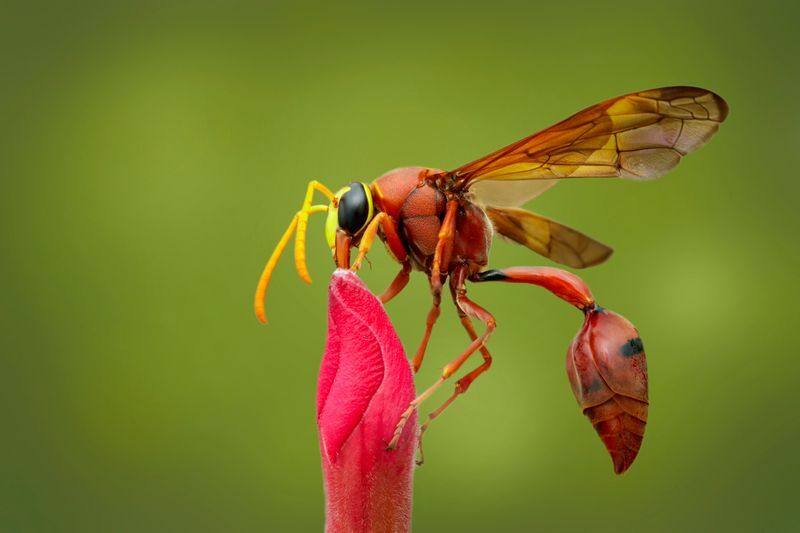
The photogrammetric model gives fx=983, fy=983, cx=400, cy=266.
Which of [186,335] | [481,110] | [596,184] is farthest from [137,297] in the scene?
[596,184]

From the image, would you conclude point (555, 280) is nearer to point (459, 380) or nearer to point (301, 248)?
point (459, 380)

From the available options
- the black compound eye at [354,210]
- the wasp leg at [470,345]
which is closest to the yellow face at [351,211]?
the black compound eye at [354,210]

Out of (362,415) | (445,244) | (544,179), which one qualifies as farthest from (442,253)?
(362,415)

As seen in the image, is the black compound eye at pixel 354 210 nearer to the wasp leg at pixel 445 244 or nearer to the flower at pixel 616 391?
the wasp leg at pixel 445 244

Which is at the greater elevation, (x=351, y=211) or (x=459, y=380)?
(x=351, y=211)

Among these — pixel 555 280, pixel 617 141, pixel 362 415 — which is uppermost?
pixel 617 141

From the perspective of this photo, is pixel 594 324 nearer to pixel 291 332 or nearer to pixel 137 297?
pixel 291 332
